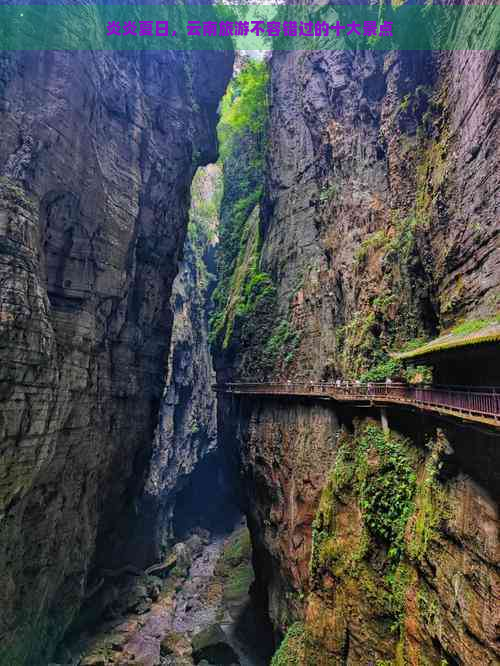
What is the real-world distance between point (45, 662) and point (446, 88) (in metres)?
29.8

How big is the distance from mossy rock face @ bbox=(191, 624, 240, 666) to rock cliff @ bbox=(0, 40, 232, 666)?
267 inches

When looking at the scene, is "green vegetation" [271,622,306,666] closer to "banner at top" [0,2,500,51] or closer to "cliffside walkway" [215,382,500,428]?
"cliffside walkway" [215,382,500,428]

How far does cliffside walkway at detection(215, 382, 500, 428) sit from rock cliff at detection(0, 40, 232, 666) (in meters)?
9.10

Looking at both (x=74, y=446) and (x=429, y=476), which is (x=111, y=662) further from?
(x=429, y=476)

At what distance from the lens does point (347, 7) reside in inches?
962

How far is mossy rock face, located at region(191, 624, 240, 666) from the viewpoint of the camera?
1980cm

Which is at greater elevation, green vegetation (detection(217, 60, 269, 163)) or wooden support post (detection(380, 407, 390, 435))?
green vegetation (detection(217, 60, 269, 163))

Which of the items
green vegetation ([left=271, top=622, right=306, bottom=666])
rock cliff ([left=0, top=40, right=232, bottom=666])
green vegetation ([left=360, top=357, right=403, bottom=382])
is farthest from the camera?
green vegetation ([left=360, top=357, right=403, bottom=382])

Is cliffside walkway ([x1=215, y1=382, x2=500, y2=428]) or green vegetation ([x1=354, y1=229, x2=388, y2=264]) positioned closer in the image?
cliffside walkway ([x1=215, y1=382, x2=500, y2=428])

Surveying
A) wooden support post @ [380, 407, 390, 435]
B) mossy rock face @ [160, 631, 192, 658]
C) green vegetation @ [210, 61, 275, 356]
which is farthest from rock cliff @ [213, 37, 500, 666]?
mossy rock face @ [160, 631, 192, 658]

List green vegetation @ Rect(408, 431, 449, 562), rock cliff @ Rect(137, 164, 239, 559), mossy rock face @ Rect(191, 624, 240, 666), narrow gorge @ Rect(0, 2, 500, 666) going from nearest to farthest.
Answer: green vegetation @ Rect(408, 431, 449, 562), narrow gorge @ Rect(0, 2, 500, 666), mossy rock face @ Rect(191, 624, 240, 666), rock cliff @ Rect(137, 164, 239, 559)

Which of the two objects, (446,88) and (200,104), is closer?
(446,88)

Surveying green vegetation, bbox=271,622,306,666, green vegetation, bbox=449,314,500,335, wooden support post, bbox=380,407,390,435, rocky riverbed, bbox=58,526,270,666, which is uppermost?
green vegetation, bbox=449,314,500,335

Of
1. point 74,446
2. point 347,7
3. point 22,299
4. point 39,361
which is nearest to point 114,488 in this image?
point 74,446
